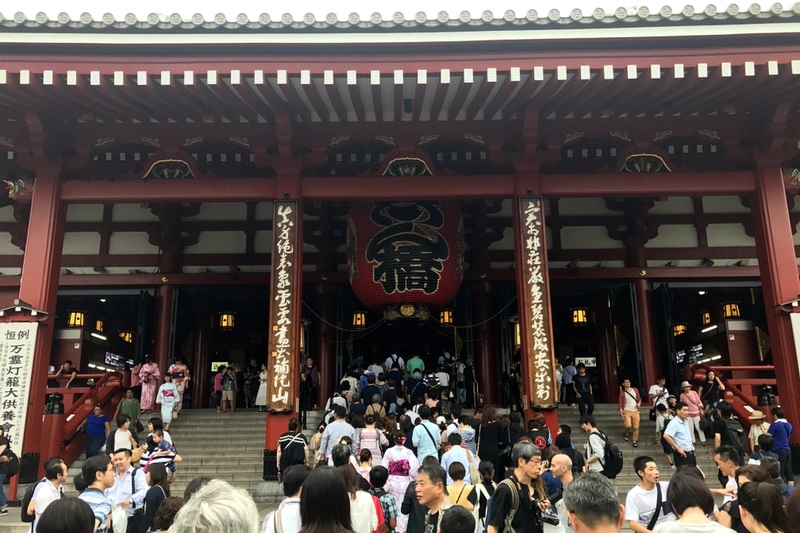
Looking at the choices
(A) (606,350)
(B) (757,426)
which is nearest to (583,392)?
(A) (606,350)

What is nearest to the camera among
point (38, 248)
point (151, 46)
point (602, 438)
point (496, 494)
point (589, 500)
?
point (589, 500)

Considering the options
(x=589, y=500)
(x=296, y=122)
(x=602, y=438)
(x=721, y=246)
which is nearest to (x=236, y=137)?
(x=296, y=122)

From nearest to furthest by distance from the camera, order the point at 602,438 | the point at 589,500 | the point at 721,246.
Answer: the point at 589,500 → the point at 602,438 → the point at 721,246

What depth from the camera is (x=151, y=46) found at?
941cm

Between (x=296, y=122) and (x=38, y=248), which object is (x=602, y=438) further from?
(x=38, y=248)

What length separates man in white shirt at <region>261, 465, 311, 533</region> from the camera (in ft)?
12.8

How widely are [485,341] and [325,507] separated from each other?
512 inches

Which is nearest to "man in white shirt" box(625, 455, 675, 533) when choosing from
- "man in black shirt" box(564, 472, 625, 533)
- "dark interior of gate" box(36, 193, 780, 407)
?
"man in black shirt" box(564, 472, 625, 533)

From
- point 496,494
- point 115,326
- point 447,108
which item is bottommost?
point 496,494

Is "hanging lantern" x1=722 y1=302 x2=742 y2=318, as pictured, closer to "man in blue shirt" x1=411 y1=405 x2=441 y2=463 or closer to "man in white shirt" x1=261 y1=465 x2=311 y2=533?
"man in blue shirt" x1=411 y1=405 x2=441 y2=463

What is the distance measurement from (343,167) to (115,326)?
38.0 feet

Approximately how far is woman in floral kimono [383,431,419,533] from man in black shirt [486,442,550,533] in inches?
72.1

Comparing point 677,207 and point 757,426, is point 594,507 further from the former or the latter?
point 677,207

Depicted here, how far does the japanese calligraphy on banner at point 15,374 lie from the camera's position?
9.80m
